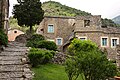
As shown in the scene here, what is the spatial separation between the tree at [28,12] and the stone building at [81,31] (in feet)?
14.0

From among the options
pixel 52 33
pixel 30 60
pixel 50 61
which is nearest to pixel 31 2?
pixel 52 33

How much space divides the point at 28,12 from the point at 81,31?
771 cm

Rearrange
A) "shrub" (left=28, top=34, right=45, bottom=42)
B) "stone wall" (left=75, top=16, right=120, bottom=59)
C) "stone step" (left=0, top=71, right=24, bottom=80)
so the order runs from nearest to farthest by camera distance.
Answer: "stone step" (left=0, top=71, right=24, bottom=80)
"shrub" (left=28, top=34, right=45, bottom=42)
"stone wall" (left=75, top=16, right=120, bottom=59)

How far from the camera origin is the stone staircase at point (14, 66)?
18.7 meters

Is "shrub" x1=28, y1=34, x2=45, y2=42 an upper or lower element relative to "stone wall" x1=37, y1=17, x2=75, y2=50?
lower

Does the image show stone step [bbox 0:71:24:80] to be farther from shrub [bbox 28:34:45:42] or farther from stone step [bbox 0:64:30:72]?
shrub [bbox 28:34:45:42]

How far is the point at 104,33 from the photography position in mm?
40500

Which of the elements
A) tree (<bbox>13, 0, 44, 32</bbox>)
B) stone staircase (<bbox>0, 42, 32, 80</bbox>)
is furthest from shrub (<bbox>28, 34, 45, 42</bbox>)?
stone staircase (<bbox>0, 42, 32, 80</bbox>)

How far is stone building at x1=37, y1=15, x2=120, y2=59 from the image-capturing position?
132ft

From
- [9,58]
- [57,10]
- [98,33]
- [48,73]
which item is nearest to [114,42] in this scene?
[98,33]

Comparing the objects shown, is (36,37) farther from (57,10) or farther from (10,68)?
(57,10)

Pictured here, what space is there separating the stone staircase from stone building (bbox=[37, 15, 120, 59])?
1535 centimetres

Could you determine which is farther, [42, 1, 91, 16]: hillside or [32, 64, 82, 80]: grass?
[42, 1, 91, 16]: hillside

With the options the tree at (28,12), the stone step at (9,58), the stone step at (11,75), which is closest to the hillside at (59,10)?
the tree at (28,12)
